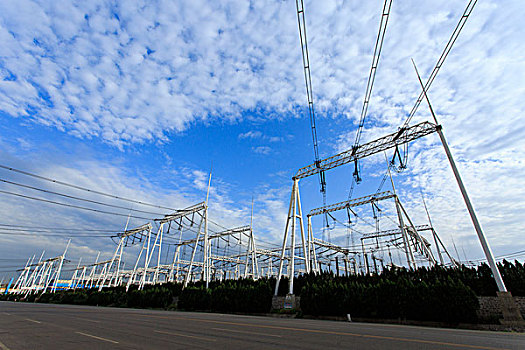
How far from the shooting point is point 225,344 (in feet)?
23.4

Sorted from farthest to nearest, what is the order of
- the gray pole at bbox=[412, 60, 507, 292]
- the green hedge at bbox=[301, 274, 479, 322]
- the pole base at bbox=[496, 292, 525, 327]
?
the green hedge at bbox=[301, 274, 479, 322] → the gray pole at bbox=[412, 60, 507, 292] → the pole base at bbox=[496, 292, 525, 327]

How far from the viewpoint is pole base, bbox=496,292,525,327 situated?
12867 mm

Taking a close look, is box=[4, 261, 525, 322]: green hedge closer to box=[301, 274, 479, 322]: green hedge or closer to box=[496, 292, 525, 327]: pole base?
box=[301, 274, 479, 322]: green hedge

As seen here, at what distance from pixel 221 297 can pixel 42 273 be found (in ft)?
249

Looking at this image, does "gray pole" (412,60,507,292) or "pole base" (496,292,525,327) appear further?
"gray pole" (412,60,507,292)

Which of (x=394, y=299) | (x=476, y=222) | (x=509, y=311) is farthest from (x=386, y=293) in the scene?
(x=476, y=222)

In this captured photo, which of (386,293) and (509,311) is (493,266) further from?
(386,293)

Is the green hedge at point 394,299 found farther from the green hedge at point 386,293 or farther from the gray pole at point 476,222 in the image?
the gray pole at point 476,222

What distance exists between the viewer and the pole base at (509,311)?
42.2 ft

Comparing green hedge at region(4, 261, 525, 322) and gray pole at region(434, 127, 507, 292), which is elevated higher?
gray pole at region(434, 127, 507, 292)

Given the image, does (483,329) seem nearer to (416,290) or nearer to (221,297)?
(416,290)

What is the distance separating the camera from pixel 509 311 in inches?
514

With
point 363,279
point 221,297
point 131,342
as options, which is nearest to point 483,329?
point 363,279

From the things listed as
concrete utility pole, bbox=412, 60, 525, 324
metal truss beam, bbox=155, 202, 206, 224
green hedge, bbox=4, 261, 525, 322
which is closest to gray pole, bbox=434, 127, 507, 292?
concrete utility pole, bbox=412, 60, 525, 324
